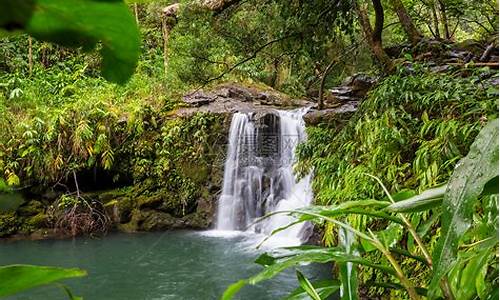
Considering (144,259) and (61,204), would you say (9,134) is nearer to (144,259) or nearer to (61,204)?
(61,204)

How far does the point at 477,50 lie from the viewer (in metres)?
4.55

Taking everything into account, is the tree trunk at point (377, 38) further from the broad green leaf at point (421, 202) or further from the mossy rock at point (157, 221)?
the broad green leaf at point (421, 202)

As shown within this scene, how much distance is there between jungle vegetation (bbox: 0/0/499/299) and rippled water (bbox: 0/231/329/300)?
0.49 m

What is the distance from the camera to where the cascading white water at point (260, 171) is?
21.8 ft

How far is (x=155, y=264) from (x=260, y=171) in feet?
7.69

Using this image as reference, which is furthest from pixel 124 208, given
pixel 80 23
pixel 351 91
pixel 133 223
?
pixel 80 23

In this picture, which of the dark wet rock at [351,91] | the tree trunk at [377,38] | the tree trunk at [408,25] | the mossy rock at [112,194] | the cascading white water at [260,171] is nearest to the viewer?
the tree trunk at [377,38]

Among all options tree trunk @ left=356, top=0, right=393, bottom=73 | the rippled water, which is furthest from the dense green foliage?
the rippled water

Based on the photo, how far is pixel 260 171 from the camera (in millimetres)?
7031

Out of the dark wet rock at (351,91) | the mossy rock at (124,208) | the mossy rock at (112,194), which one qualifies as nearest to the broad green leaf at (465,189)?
the dark wet rock at (351,91)

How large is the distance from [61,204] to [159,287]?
2815 millimetres

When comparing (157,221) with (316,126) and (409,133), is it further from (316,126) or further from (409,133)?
(409,133)

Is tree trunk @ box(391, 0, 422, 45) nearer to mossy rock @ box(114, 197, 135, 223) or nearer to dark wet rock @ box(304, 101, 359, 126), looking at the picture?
dark wet rock @ box(304, 101, 359, 126)

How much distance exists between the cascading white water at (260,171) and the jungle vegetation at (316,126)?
0.44 metres
